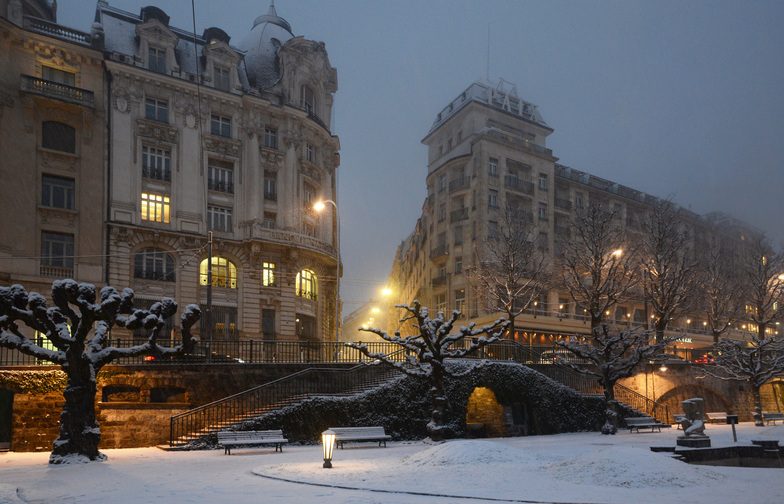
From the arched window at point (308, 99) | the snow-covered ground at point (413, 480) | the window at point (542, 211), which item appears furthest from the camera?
the window at point (542, 211)

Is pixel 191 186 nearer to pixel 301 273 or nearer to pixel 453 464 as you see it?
pixel 301 273

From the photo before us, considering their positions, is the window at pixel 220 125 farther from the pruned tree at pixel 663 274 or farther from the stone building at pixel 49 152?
the pruned tree at pixel 663 274

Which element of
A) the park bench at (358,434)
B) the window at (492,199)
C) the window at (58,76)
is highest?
the window at (58,76)

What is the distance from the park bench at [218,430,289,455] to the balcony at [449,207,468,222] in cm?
3596

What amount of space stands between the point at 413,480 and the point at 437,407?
9683 millimetres

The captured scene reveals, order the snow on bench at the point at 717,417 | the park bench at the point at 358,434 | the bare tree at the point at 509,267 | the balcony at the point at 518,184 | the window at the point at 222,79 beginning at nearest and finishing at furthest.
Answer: the park bench at the point at 358,434 → the snow on bench at the point at 717,417 → the bare tree at the point at 509,267 → the window at the point at 222,79 → the balcony at the point at 518,184

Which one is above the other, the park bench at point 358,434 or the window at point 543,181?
the window at point 543,181

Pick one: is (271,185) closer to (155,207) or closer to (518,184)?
(155,207)

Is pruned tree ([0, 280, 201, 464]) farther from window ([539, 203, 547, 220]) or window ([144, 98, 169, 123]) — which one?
window ([539, 203, 547, 220])

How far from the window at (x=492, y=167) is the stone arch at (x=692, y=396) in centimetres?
2357

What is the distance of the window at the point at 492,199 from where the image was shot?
53938 mm

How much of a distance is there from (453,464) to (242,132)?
3244 cm

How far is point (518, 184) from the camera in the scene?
183 ft

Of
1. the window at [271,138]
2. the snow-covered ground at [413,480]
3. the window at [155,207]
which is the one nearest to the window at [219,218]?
the window at [155,207]
